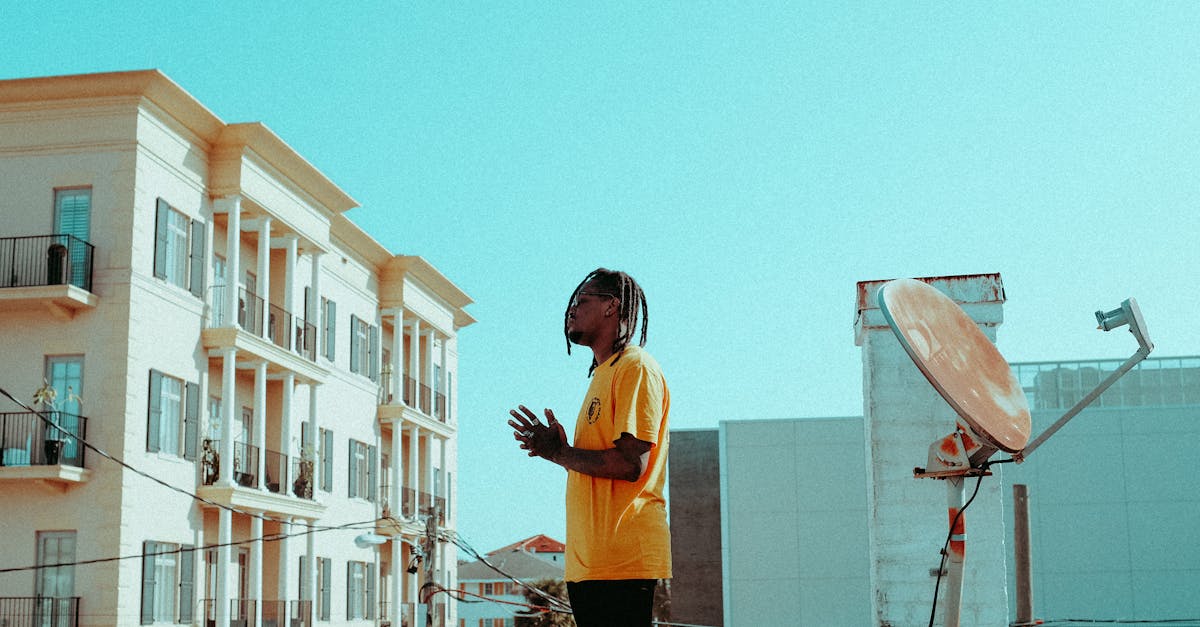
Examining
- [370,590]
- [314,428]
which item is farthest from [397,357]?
[314,428]

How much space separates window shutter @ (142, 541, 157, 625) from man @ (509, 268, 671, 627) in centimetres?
1992

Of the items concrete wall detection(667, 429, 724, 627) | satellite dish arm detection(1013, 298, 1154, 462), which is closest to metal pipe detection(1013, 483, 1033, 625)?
satellite dish arm detection(1013, 298, 1154, 462)

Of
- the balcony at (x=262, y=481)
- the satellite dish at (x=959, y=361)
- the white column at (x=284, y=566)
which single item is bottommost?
the white column at (x=284, y=566)

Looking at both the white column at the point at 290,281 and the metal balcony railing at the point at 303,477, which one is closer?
the white column at the point at 290,281

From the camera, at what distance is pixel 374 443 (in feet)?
111

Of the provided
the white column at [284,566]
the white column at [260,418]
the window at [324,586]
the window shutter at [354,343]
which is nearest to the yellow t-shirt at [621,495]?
the white column at [260,418]

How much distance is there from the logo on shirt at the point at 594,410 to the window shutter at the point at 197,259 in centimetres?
2180

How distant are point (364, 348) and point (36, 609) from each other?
13375 millimetres

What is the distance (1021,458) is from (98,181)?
2040 cm

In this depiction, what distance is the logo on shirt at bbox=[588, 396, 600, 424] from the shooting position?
3387 millimetres

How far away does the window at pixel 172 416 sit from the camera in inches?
883

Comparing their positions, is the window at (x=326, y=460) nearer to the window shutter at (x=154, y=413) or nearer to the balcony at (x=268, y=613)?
the balcony at (x=268, y=613)

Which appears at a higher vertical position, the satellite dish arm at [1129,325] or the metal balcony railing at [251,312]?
the metal balcony railing at [251,312]

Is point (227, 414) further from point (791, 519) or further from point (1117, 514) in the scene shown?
point (1117, 514)
